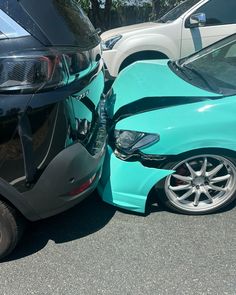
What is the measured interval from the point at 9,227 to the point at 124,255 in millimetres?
818

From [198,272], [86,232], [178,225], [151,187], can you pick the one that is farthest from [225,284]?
[86,232]

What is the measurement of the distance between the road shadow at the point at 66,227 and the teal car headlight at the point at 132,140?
0.59 m

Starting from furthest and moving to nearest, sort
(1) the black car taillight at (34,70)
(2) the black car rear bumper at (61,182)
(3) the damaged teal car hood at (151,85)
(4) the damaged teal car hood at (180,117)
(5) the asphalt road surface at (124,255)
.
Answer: (3) the damaged teal car hood at (151,85) < (4) the damaged teal car hood at (180,117) < (5) the asphalt road surface at (124,255) < (2) the black car rear bumper at (61,182) < (1) the black car taillight at (34,70)

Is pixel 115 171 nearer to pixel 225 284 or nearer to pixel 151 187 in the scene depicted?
pixel 151 187

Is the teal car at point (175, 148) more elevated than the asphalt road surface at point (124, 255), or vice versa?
the teal car at point (175, 148)

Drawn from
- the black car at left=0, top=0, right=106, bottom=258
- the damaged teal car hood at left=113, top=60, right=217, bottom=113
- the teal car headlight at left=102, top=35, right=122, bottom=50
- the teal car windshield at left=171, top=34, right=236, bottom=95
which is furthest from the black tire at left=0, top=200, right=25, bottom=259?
the teal car headlight at left=102, top=35, right=122, bottom=50

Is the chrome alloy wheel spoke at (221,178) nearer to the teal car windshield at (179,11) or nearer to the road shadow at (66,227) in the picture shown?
the road shadow at (66,227)

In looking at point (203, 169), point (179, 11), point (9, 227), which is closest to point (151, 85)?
point (203, 169)

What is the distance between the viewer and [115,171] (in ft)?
9.45

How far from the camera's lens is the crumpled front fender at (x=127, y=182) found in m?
2.82

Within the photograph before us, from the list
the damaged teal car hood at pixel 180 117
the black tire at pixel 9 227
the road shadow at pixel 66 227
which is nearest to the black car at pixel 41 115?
the black tire at pixel 9 227

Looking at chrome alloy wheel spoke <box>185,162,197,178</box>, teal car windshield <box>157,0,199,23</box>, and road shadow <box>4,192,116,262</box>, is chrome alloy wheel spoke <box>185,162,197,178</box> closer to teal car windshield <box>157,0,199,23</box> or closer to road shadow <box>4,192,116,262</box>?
road shadow <box>4,192,116,262</box>

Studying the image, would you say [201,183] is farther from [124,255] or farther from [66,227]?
[66,227]

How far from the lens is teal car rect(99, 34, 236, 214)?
2752 millimetres
